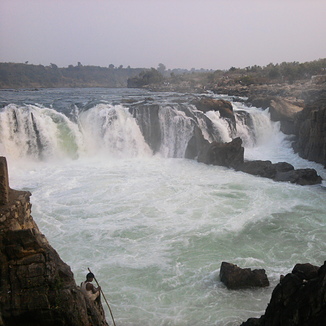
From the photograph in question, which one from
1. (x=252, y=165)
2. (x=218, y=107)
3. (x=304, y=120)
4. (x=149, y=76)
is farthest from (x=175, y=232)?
(x=149, y=76)

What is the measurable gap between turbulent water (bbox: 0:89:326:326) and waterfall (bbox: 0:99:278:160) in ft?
0.22

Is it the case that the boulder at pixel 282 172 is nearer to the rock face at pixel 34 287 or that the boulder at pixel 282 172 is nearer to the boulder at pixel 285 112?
the boulder at pixel 285 112

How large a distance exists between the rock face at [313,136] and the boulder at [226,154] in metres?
3.89

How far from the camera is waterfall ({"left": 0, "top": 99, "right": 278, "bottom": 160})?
20.9 metres

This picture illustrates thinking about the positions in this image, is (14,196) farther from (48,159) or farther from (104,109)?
(104,109)

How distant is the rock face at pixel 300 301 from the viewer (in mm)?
4746

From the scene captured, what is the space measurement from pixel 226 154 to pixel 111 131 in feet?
25.0

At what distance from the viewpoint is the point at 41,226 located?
12.1 metres

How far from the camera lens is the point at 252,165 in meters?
18.4

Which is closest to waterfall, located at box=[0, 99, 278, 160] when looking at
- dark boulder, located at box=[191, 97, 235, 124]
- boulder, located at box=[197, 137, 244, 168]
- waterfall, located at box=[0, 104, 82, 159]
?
waterfall, located at box=[0, 104, 82, 159]

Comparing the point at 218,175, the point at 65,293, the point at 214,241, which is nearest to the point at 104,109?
the point at 218,175

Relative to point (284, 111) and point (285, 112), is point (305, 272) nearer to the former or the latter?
point (285, 112)

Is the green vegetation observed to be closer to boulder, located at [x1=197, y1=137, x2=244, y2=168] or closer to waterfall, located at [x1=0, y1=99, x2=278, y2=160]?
waterfall, located at [x1=0, y1=99, x2=278, y2=160]

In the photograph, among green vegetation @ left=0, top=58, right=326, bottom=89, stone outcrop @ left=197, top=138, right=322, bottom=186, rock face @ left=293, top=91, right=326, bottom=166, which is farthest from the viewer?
green vegetation @ left=0, top=58, right=326, bottom=89
